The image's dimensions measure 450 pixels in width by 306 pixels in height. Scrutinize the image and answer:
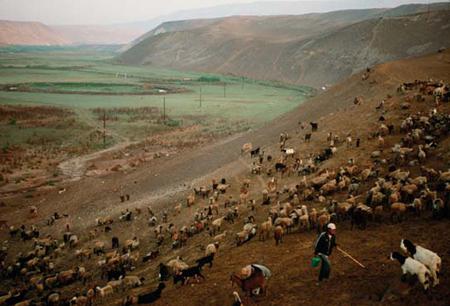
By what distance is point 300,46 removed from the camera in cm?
12512

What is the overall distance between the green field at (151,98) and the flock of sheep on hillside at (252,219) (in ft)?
90.2

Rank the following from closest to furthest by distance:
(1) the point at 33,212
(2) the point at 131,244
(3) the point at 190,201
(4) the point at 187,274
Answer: (4) the point at 187,274 < (2) the point at 131,244 < (3) the point at 190,201 < (1) the point at 33,212

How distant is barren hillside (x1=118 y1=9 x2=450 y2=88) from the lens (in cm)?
9888

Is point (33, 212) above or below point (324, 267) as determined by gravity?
below

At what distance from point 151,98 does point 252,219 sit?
6565 cm

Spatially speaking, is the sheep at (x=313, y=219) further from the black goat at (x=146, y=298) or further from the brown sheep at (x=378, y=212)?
the black goat at (x=146, y=298)

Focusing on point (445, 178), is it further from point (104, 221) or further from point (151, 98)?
point (151, 98)

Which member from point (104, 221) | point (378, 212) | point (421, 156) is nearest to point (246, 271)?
point (378, 212)

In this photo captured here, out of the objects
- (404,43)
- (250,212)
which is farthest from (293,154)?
(404,43)

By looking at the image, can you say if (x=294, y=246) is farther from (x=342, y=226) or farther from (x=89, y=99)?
(x=89, y=99)

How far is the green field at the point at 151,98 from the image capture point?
5622cm

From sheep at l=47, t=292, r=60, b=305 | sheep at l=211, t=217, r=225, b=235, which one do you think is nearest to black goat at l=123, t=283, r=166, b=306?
sheep at l=47, t=292, r=60, b=305

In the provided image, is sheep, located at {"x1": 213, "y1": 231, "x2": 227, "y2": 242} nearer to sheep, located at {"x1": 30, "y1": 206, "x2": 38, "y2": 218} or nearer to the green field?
sheep, located at {"x1": 30, "y1": 206, "x2": 38, "y2": 218}

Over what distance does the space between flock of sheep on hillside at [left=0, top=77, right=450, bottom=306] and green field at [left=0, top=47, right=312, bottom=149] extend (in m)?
27.5
